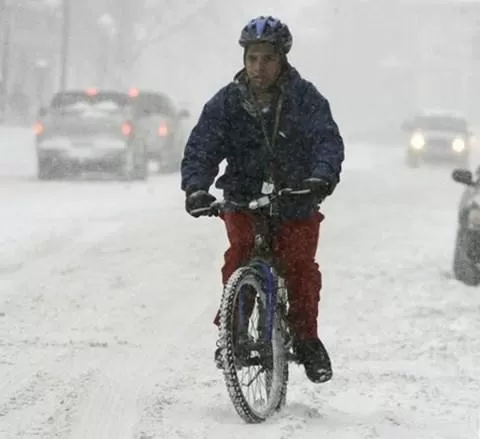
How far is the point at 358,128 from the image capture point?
83375mm

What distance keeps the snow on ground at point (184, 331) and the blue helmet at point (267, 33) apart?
164cm

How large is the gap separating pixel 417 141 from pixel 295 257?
96.3 ft

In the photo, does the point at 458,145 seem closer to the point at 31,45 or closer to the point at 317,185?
the point at 317,185

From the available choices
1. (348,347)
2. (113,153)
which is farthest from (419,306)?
(113,153)

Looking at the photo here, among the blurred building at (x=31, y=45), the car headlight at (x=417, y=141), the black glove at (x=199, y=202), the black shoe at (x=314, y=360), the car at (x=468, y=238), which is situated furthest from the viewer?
the blurred building at (x=31, y=45)

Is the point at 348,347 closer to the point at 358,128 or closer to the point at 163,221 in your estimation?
the point at 163,221

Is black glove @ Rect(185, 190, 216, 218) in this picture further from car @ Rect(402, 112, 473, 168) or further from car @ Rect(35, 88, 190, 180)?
car @ Rect(402, 112, 473, 168)

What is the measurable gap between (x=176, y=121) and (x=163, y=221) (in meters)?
11.3

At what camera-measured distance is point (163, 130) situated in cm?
2483

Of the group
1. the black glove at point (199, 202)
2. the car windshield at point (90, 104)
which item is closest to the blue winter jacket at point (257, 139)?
the black glove at point (199, 202)

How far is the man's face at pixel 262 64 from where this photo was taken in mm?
5164

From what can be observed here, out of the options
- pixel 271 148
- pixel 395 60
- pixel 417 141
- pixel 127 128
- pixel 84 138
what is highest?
pixel 395 60

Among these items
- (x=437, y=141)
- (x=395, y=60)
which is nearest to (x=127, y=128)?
(x=437, y=141)

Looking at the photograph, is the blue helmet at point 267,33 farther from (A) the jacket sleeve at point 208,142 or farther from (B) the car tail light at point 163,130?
(B) the car tail light at point 163,130
